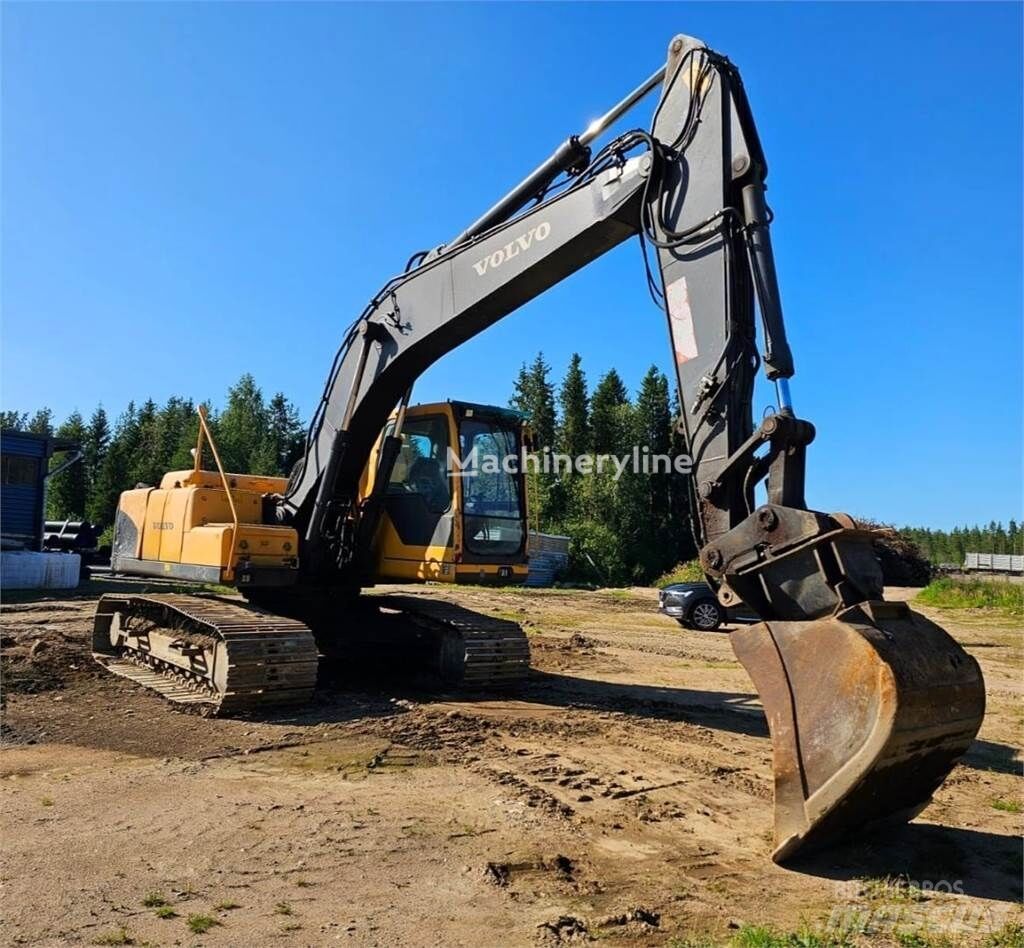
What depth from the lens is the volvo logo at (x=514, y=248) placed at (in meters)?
6.71

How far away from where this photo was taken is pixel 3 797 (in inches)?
203

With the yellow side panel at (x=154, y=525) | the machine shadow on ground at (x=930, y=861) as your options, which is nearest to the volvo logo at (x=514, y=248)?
the yellow side panel at (x=154, y=525)

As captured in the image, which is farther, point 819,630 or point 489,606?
point 489,606

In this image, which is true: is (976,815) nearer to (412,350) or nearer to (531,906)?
(531,906)

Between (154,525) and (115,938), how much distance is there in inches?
258

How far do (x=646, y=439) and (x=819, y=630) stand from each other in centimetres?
5486

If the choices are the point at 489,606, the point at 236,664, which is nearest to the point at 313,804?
the point at 236,664

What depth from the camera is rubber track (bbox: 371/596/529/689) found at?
344 inches

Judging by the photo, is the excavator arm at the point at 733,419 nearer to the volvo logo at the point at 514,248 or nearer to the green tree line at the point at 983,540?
the volvo logo at the point at 514,248

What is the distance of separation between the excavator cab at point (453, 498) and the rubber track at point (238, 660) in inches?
52.7

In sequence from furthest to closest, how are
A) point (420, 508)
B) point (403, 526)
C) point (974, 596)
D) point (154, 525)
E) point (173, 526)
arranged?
point (974, 596), point (154, 525), point (173, 526), point (403, 526), point (420, 508)

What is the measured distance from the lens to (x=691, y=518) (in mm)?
5426

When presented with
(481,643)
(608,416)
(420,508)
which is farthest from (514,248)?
(608,416)

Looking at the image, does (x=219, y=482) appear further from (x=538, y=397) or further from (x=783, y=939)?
(x=538, y=397)
